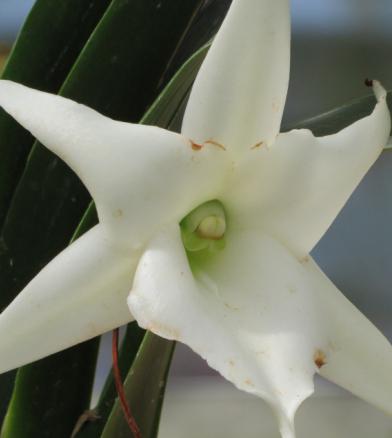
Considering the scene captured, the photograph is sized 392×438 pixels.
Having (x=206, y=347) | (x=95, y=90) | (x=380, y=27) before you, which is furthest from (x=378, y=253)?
(x=206, y=347)

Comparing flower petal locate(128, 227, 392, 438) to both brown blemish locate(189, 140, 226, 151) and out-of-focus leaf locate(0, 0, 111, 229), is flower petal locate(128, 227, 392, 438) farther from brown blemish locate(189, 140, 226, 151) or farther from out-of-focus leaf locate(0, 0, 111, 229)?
out-of-focus leaf locate(0, 0, 111, 229)

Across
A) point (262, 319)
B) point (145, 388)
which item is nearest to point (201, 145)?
point (262, 319)

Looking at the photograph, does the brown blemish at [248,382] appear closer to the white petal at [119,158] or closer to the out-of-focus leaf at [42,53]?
the white petal at [119,158]

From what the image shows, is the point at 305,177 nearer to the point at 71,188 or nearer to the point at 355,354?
the point at 355,354

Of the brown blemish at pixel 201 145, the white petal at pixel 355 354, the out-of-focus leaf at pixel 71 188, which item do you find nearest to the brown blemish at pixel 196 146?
the brown blemish at pixel 201 145

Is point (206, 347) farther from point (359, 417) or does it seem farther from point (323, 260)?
point (323, 260)

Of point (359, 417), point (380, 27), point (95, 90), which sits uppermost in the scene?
point (380, 27)

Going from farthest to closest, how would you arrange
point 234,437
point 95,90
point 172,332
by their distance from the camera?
1. point 234,437
2. point 95,90
3. point 172,332
